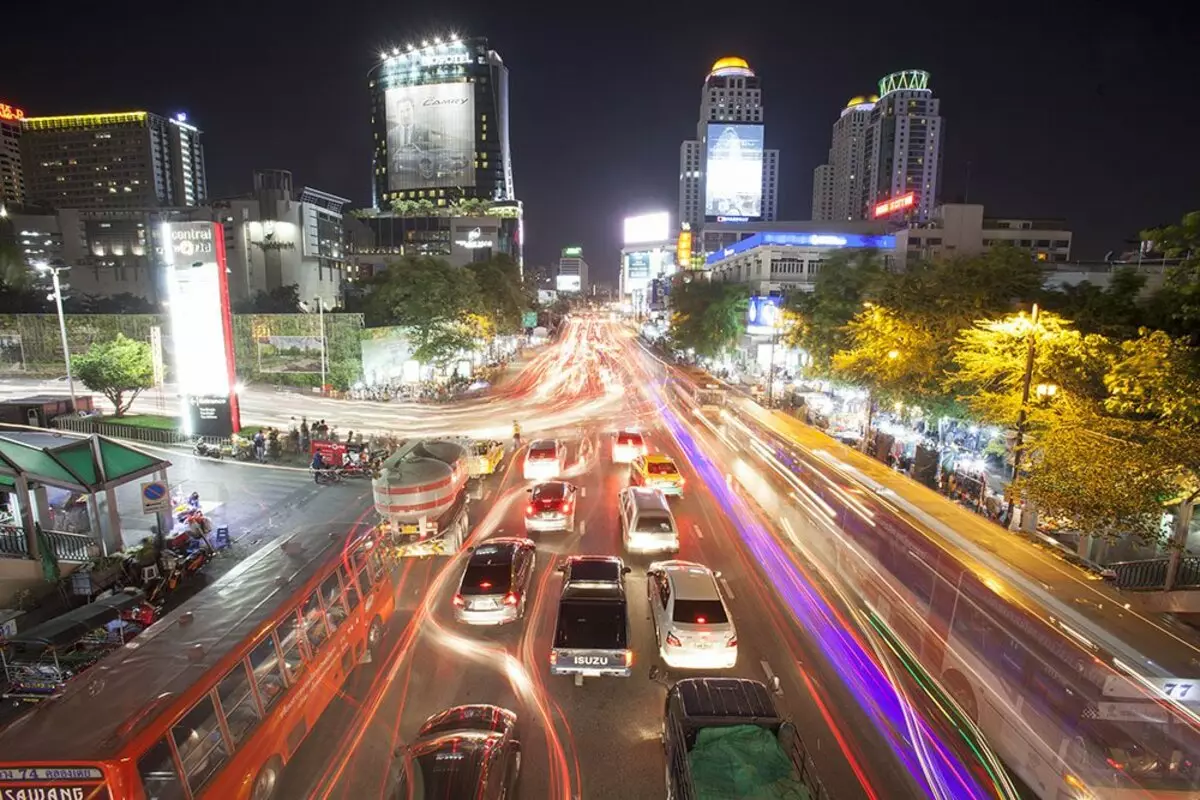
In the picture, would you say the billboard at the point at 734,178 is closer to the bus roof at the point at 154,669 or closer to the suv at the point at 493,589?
the suv at the point at 493,589

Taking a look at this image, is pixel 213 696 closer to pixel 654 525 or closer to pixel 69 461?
pixel 654 525

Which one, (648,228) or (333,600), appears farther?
(648,228)

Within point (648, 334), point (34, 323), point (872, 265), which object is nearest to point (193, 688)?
point (872, 265)

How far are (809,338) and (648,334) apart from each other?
86.5 metres

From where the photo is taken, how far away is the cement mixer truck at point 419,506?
14609 mm

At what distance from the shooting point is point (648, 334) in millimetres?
119938

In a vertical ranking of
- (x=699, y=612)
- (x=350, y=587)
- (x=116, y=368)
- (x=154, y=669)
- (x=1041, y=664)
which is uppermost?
(x=116, y=368)

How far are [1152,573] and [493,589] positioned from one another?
14912mm

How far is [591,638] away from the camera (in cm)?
1001

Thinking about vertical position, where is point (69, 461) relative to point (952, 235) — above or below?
below

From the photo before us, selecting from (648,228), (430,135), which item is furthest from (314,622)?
Result: (648,228)

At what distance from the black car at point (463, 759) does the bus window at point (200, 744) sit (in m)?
1.89

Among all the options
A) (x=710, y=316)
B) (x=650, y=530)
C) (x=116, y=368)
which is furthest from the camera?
(x=710, y=316)

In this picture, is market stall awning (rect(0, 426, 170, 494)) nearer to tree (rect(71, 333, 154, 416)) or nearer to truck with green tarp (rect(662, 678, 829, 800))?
tree (rect(71, 333, 154, 416))
